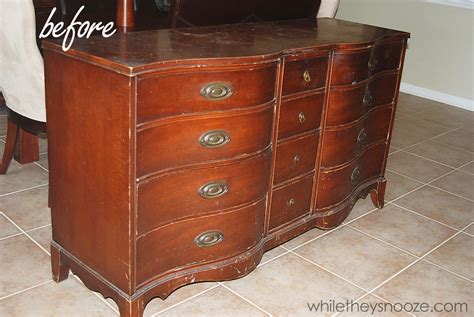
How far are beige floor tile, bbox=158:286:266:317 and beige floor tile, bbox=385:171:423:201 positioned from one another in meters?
1.24

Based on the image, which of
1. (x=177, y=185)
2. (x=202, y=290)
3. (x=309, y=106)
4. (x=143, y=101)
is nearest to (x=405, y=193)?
(x=309, y=106)

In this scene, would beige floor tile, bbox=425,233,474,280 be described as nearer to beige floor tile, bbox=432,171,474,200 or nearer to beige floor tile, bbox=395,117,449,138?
beige floor tile, bbox=432,171,474,200

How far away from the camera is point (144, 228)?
164 centimetres

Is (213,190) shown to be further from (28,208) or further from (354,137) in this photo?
(28,208)

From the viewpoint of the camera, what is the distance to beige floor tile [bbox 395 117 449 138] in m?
3.97

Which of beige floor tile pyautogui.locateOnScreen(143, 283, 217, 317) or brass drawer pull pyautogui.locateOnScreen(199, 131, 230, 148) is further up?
brass drawer pull pyautogui.locateOnScreen(199, 131, 230, 148)

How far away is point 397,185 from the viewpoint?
3.05 meters

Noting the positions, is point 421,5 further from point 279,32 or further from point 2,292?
point 2,292

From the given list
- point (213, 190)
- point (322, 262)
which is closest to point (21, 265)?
point (213, 190)

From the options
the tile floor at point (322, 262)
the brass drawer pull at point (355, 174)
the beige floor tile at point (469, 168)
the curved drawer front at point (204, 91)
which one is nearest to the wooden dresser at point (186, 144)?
the curved drawer front at point (204, 91)

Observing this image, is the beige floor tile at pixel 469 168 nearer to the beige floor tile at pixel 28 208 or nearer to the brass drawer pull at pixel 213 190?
the brass drawer pull at pixel 213 190

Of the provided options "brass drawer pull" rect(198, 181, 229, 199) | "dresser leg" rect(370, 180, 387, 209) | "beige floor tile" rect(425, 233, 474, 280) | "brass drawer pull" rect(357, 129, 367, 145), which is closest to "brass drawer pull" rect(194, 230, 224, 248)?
"brass drawer pull" rect(198, 181, 229, 199)

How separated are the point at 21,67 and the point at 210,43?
3.00ft

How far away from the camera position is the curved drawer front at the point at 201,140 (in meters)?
1.56
